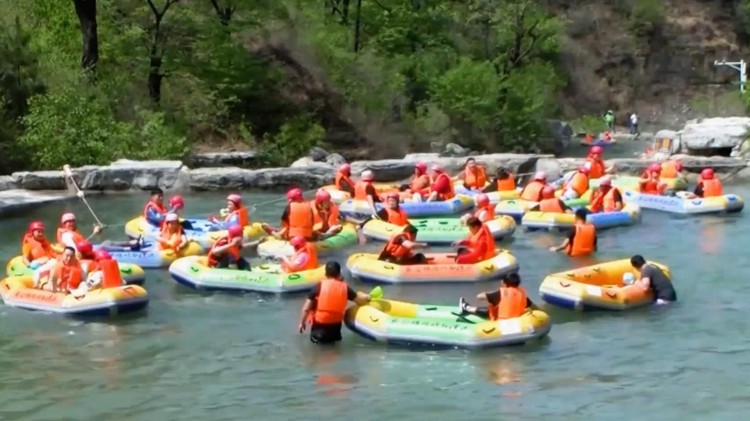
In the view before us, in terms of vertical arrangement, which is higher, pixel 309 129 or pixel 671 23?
pixel 671 23

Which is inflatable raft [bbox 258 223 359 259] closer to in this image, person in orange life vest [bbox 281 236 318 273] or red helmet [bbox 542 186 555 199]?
person in orange life vest [bbox 281 236 318 273]

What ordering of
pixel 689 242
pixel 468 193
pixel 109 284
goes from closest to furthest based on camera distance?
pixel 109 284 < pixel 689 242 < pixel 468 193

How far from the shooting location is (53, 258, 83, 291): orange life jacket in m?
15.3

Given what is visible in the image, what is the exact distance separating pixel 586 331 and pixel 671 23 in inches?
1944

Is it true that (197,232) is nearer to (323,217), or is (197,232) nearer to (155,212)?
(155,212)

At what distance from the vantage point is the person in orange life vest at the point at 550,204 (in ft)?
71.2

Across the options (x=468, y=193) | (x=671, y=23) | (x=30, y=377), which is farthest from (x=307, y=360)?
(x=671, y=23)

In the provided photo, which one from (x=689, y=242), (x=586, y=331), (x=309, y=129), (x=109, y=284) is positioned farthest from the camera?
(x=309, y=129)

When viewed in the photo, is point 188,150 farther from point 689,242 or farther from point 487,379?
point 487,379

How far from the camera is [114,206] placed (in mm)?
26234

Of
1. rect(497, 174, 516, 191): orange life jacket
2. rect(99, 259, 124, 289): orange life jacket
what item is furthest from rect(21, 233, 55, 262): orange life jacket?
rect(497, 174, 516, 191): orange life jacket

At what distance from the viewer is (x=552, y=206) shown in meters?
21.7

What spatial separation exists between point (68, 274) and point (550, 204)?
9761 millimetres

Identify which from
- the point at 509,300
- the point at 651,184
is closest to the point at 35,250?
the point at 509,300
